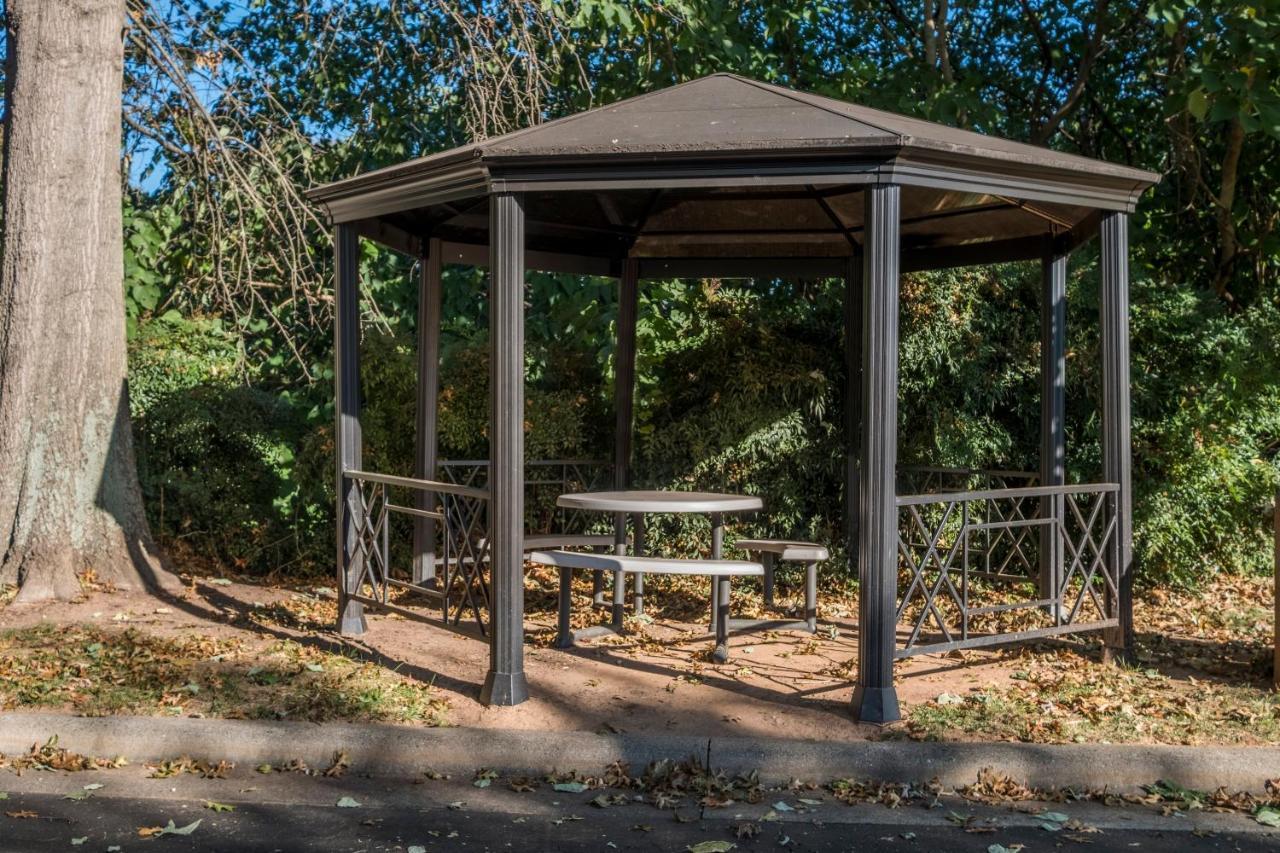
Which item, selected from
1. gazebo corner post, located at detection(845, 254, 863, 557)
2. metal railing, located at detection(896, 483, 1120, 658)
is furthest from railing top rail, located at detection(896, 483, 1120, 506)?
gazebo corner post, located at detection(845, 254, 863, 557)

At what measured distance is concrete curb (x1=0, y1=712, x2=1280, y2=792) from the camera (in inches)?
196

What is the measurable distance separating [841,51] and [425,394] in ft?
27.1

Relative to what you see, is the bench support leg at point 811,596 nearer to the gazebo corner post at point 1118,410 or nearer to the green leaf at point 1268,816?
the gazebo corner post at point 1118,410

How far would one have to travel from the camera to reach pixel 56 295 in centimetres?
796

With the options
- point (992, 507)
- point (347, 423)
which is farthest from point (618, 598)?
point (992, 507)

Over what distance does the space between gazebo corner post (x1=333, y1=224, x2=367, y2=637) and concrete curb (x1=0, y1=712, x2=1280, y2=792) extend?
76.2 inches

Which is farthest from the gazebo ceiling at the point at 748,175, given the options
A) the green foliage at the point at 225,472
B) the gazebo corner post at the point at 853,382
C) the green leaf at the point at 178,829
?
the green leaf at the point at 178,829

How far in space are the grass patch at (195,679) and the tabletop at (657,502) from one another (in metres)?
1.54

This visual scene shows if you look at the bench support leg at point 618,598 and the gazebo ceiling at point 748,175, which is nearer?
the gazebo ceiling at point 748,175

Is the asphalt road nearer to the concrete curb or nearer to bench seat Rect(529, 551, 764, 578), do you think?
the concrete curb

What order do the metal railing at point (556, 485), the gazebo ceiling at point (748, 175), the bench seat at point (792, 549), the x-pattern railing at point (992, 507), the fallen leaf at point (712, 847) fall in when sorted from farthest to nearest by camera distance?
1. the metal railing at point (556, 485)
2. the x-pattern railing at point (992, 507)
3. the bench seat at point (792, 549)
4. the gazebo ceiling at point (748, 175)
5. the fallen leaf at point (712, 847)

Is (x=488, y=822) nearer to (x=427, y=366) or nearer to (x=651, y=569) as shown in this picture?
(x=651, y=569)

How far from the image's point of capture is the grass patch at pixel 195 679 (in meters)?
5.62

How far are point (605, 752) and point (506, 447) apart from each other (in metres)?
1.61
